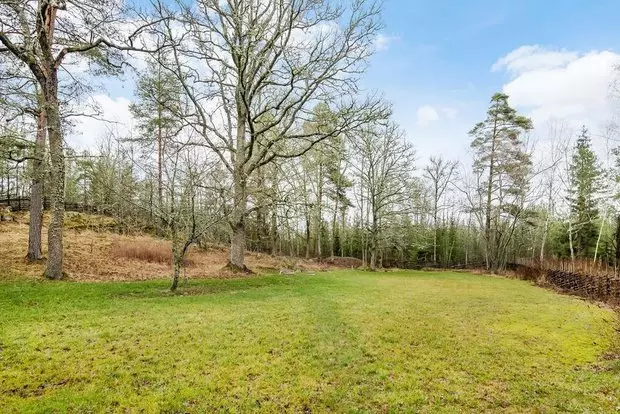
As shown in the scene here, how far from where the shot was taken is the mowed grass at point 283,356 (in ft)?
15.0

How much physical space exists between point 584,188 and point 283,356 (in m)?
34.7

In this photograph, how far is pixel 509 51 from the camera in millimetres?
15781

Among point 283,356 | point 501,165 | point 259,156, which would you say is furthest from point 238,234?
point 501,165

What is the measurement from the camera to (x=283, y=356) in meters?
6.01

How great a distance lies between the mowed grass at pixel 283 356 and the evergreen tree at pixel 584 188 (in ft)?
84.3

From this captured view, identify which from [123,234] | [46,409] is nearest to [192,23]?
[46,409]

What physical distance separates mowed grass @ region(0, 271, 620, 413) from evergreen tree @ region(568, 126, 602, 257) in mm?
25701

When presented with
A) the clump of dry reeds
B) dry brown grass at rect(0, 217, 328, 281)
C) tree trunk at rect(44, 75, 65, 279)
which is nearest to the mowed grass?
tree trunk at rect(44, 75, 65, 279)

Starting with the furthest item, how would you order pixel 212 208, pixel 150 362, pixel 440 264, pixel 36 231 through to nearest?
1. pixel 440 264
2. pixel 36 231
3. pixel 212 208
4. pixel 150 362

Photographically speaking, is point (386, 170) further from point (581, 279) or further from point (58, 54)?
point (58, 54)

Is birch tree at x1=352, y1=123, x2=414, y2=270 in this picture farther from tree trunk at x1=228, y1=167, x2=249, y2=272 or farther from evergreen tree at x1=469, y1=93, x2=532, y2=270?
tree trunk at x1=228, y1=167, x2=249, y2=272

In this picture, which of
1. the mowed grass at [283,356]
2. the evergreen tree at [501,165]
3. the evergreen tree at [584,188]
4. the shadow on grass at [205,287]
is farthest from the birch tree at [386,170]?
the mowed grass at [283,356]

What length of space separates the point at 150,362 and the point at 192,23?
492 inches

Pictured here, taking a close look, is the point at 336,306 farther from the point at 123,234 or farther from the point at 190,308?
the point at 123,234
